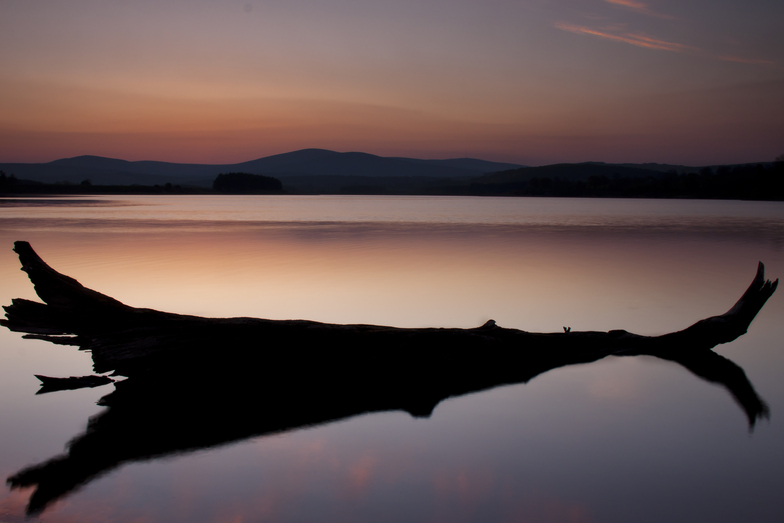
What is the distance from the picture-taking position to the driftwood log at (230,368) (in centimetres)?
436

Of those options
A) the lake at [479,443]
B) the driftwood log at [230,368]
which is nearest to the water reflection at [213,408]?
the driftwood log at [230,368]

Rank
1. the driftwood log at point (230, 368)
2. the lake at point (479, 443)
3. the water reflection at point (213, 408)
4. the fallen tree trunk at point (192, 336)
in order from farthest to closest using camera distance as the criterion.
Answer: the fallen tree trunk at point (192, 336) < the driftwood log at point (230, 368) < the water reflection at point (213, 408) < the lake at point (479, 443)

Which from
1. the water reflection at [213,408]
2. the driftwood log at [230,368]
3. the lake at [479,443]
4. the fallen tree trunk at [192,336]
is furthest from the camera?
the fallen tree trunk at [192,336]

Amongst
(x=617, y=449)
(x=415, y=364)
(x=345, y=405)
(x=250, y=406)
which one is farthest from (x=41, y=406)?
(x=617, y=449)

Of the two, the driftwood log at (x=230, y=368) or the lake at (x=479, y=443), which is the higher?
the driftwood log at (x=230, y=368)

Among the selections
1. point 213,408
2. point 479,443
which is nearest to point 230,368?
point 213,408

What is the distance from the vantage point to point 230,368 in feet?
15.8

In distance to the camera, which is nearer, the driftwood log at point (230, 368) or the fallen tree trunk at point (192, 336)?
the driftwood log at point (230, 368)

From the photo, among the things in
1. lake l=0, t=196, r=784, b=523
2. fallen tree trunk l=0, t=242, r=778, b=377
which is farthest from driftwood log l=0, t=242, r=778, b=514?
lake l=0, t=196, r=784, b=523

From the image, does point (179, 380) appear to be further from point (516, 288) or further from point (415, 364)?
point (516, 288)

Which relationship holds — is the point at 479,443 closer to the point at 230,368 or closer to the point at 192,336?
the point at 230,368

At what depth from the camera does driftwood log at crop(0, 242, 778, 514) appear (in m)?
4.36

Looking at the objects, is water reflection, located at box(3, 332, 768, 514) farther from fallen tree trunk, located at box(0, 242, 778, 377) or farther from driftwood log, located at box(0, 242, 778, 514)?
fallen tree trunk, located at box(0, 242, 778, 377)

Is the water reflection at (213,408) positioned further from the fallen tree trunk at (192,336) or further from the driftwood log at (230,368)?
the fallen tree trunk at (192,336)
